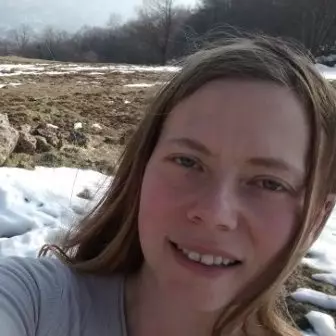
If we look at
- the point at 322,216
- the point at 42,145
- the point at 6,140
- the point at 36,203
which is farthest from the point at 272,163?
the point at 42,145

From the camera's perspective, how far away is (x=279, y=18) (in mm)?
35500

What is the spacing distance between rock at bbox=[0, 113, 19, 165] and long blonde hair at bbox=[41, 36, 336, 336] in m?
3.47

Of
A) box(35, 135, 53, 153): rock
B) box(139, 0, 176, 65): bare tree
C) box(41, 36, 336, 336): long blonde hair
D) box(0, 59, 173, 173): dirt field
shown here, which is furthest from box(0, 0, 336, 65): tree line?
box(41, 36, 336, 336): long blonde hair

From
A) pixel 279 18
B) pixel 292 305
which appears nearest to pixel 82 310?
pixel 292 305

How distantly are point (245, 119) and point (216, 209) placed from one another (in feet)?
0.52

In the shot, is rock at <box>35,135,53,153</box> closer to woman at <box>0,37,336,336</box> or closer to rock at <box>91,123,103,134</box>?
rock at <box>91,123,103,134</box>

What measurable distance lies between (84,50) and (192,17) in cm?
1254

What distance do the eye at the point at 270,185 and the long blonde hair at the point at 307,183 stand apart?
59 mm

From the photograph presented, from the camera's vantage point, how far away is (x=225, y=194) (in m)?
0.88

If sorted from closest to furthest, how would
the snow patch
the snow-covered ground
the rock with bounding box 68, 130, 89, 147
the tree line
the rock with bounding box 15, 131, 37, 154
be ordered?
the snow patch
the snow-covered ground
the rock with bounding box 15, 131, 37, 154
the rock with bounding box 68, 130, 89, 147
the tree line

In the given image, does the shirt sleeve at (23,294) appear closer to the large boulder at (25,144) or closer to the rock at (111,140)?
the large boulder at (25,144)

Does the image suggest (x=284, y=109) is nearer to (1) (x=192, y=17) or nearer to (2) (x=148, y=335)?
(2) (x=148, y=335)

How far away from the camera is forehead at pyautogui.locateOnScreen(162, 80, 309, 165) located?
0.89 metres

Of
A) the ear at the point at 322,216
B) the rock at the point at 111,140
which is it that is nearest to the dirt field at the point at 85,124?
the rock at the point at 111,140
